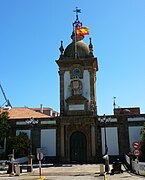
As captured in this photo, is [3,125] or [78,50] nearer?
[3,125]

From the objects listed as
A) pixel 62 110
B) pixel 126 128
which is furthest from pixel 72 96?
pixel 126 128

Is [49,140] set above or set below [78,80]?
below

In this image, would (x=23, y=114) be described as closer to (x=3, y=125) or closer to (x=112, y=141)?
(x=3, y=125)

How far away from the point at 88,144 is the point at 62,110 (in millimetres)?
5971

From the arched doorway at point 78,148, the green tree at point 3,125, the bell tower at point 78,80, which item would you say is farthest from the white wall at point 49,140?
the green tree at point 3,125

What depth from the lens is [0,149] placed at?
135 feet

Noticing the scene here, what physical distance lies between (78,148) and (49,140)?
4224mm

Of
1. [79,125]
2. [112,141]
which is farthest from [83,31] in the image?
[112,141]

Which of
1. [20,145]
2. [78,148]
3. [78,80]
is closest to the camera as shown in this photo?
[20,145]

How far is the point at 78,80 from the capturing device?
41.8m

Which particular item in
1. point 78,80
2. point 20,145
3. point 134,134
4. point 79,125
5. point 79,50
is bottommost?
point 20,145

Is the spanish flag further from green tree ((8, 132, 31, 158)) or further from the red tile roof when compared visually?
the red tile roof

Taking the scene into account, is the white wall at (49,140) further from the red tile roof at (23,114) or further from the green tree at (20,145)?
the red tile roof at (23,114)

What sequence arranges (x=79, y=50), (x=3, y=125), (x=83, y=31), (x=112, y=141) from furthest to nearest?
(x=79, y=50) < (x=83, y=31) < (x=112, y=141) < (x=3, y=125)
